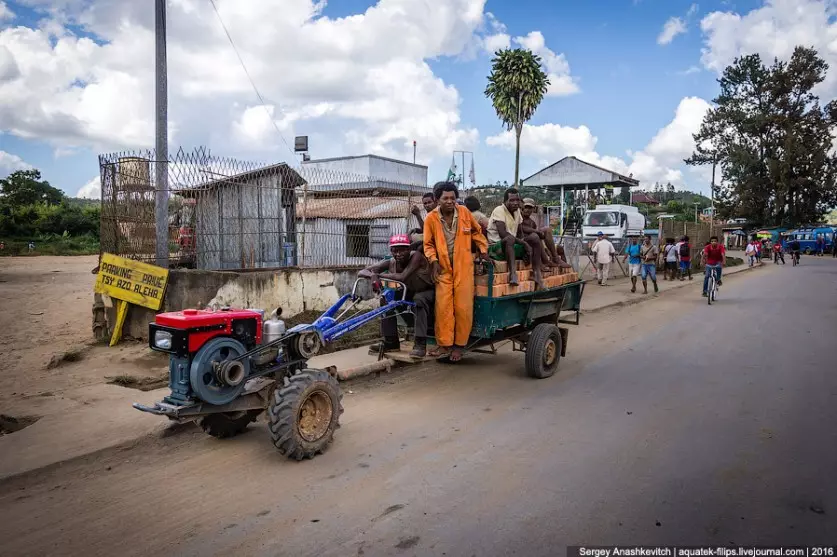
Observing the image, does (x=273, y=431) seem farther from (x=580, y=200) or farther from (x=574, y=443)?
(x=580, y=200)

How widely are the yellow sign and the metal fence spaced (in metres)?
0.27

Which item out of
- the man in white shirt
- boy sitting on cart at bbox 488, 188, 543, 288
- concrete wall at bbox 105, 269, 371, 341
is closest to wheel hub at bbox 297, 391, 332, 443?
boy sitting on cart at bbox 488, 188, 543, 288

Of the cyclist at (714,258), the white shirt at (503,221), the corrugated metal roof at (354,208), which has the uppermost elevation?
the corrugated metal roof at (354,208)

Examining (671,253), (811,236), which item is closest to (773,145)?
(811,236)

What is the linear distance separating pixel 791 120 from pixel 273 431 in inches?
2438

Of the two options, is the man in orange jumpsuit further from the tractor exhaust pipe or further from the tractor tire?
the tractor exhaust pipe

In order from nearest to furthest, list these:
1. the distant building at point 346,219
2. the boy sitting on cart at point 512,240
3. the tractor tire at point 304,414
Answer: the tractor tire at point 304,414 < the boy sitting on cart at point 512,240 < the distant building at point 346,219

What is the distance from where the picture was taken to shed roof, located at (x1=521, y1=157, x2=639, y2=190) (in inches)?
1570

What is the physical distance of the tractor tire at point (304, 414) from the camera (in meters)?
4.18

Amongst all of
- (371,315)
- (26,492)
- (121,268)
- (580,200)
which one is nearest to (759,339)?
(371,315)

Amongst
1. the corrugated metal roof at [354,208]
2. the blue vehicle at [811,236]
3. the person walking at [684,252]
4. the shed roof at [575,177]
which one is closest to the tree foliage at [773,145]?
the blue vehicle at [811,236]

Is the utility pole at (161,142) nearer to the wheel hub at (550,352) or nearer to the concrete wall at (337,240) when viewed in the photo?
the concrete wall at (337,240)

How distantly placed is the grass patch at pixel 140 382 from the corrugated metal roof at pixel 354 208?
464 cm

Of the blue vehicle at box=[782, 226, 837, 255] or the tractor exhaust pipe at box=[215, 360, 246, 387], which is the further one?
the blue vehicle at box=[782, 226, 837, 255]
